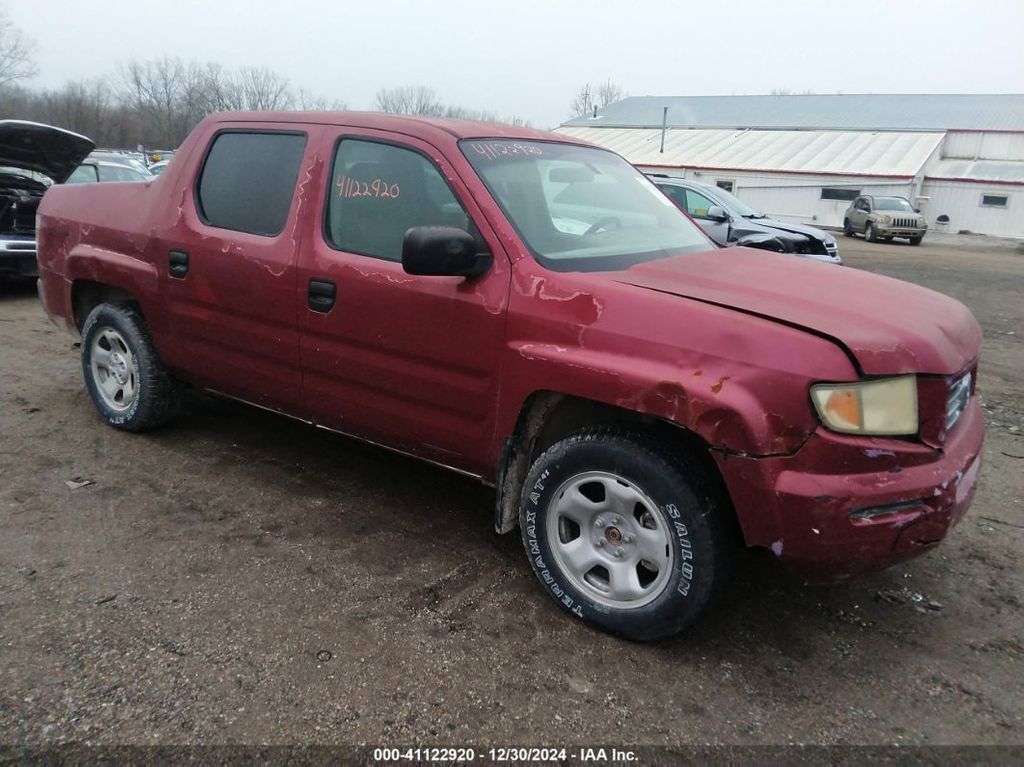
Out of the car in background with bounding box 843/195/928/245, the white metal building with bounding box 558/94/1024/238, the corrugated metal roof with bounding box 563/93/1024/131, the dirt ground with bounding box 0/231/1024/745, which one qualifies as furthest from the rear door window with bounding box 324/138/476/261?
the corrugated metal roof with bounding box 563/93/1024/131

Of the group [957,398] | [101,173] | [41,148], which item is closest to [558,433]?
[957,398]

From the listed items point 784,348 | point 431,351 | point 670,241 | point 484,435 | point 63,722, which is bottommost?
point 63,722

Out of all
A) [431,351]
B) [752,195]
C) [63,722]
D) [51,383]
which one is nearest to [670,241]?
[431,351]

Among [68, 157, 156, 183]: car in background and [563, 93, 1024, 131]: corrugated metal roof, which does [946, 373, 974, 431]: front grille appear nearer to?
[68, 157, 156, 183]: car in background

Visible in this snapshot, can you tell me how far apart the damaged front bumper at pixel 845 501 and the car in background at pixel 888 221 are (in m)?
25.2

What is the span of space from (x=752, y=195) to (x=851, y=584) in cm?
3605

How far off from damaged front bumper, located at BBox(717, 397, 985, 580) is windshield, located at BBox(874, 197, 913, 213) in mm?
25999

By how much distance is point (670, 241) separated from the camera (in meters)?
3.43

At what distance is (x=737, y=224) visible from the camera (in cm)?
1029

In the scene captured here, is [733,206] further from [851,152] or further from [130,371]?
[851,152]

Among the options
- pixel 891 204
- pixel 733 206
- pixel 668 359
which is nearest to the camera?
pixel 668 359

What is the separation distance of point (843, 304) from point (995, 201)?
3607 cm

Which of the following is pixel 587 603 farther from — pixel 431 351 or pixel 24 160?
pixel 24 160

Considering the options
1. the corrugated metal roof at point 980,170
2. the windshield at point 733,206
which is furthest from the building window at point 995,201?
the windshield at point 733,206
